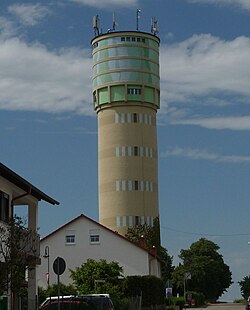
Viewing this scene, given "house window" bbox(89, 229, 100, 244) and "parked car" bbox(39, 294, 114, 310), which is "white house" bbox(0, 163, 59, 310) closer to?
"parked car" bbox(39, 294, 114, 310)

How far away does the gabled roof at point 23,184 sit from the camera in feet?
102

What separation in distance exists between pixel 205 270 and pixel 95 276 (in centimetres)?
6953

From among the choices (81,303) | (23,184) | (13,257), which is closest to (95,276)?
(23,184)

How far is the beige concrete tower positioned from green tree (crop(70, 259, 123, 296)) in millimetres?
37245

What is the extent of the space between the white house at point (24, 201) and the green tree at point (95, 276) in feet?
58.9

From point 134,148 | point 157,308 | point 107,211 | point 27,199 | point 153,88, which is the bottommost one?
point 157,308

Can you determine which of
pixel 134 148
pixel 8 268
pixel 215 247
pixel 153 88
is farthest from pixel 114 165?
pixel 8 268

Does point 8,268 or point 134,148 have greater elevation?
point 134,148

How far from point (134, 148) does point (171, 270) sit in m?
31.3

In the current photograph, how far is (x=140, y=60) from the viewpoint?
101500mm

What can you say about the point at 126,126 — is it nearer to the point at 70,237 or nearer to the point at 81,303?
the point at 70,237

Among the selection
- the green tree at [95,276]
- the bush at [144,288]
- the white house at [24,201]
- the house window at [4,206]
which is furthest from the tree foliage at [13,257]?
the bush at [144,288]

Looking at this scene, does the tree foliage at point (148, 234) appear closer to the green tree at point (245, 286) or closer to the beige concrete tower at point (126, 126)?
the beige concrete tower at point (126, 126)

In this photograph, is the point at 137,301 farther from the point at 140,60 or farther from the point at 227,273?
the point at 227,273
